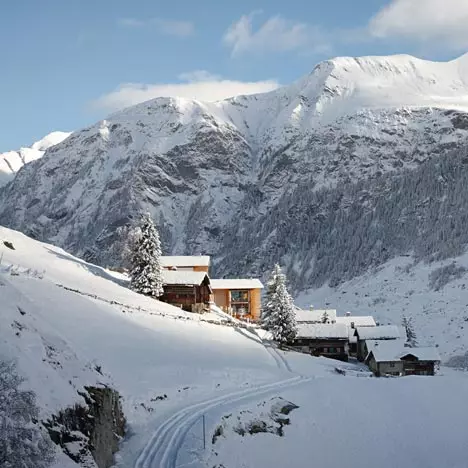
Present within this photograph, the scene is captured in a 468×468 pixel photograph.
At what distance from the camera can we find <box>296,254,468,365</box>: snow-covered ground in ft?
355

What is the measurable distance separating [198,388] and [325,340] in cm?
5194

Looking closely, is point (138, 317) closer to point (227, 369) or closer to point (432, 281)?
point (227, 369)

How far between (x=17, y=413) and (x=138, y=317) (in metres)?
32.1

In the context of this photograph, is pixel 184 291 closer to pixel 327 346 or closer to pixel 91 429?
pixel 327 346

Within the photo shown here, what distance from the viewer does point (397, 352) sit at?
72312mm

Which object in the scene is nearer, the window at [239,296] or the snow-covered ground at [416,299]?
the window at [239,296]

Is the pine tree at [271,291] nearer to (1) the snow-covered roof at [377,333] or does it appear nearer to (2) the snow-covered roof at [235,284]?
(1) the snow-covered roof at [377,333]

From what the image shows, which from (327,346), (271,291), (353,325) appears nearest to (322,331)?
(327,346)

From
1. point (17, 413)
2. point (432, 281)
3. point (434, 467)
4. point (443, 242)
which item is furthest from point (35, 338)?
point (443, 242)

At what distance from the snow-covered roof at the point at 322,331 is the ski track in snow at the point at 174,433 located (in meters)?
48.6

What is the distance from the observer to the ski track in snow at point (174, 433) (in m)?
18.1

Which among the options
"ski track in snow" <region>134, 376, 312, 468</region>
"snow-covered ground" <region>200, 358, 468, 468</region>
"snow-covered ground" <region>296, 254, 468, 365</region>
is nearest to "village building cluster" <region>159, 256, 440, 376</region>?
"snow-covered ground" <region>296, 254, 468, 365</region>

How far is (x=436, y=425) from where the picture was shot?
36750 mm

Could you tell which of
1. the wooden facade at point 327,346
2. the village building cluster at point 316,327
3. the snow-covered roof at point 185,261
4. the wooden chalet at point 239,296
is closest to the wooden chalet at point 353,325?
the village building cluster at point 316,327
